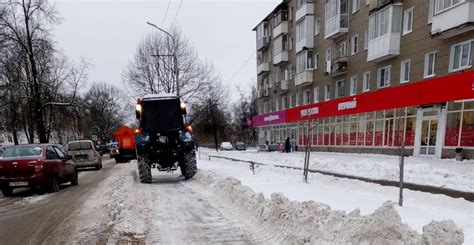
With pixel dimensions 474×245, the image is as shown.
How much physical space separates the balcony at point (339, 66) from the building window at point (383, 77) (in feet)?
11.9

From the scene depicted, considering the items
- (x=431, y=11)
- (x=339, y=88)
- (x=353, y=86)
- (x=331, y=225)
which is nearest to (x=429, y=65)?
(x=431, y=11)

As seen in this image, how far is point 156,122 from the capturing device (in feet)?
42.1

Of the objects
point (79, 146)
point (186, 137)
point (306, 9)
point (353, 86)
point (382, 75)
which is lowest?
point (79, 146)

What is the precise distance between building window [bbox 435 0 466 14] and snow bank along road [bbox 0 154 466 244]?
14.4m

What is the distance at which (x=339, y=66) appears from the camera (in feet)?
88.1

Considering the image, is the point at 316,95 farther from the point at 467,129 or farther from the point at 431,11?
the point at 467,129

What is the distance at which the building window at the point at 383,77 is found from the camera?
22.7 metres

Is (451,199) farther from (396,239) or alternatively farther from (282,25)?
(282,25)

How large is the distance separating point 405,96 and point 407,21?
4.92 meters

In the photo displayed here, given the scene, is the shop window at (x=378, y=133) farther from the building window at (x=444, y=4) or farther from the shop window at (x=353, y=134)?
the building window at (x=444, y=4)

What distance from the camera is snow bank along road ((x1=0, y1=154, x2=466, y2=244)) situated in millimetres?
4285

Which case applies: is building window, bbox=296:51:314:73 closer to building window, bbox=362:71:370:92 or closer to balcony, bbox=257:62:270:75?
building window, bbox=362:71:370:92

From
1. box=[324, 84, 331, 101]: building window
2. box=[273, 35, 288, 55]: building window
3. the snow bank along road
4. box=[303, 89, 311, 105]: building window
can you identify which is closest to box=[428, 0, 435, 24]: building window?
box=[324, 84, 331, 101]: building window

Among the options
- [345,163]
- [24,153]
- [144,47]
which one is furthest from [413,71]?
[144,47]
